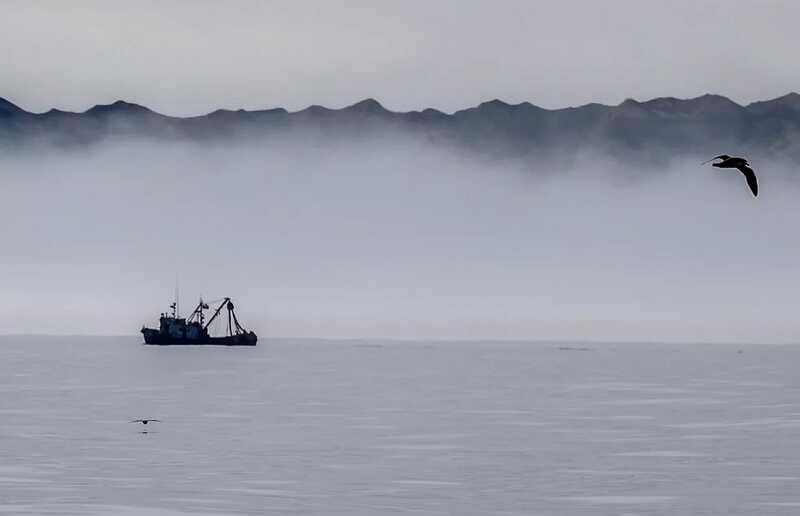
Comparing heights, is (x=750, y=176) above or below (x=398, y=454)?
above

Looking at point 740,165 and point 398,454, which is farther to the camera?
point 398,454

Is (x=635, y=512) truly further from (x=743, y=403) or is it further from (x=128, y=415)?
(x=743, y=403)

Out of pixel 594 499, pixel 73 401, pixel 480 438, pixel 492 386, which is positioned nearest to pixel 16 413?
pixel 73 401

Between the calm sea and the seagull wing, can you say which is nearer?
the seagull wing

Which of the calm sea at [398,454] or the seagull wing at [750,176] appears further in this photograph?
the calm sea at [398,454]

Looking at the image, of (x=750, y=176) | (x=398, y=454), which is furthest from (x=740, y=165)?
(x=398, y=454)

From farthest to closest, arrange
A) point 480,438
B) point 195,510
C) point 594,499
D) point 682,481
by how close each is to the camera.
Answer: point 480,438 < point 682,481 < point 594,499 < point 195,510

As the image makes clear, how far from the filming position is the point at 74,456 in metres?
75.7

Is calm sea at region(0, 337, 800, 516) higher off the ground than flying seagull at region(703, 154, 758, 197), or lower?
lower

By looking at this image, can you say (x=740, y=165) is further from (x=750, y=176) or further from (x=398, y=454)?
(x=398, y=454)

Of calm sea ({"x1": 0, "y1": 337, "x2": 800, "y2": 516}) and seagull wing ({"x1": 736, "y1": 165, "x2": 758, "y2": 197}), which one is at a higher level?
seagull wing ({"x1": 736, "y1": 165, "x2": 758, "y2": 197})

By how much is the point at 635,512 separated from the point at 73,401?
254 ft

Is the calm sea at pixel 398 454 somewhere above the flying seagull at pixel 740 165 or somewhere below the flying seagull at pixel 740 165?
below

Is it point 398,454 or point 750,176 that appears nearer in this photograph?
point 750,176
